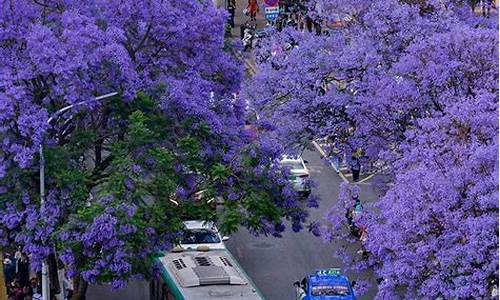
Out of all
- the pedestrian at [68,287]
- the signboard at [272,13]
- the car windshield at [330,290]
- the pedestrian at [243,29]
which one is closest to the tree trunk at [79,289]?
the pedestrian at [68,287]

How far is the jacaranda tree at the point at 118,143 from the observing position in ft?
82.7

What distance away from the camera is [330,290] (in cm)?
3091

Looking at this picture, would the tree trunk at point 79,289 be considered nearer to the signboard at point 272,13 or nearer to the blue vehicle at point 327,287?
the blue vehicle at point 327,287

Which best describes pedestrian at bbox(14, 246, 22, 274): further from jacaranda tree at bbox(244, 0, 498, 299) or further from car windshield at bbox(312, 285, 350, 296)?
car windshield at bbox(312, 285, 350, 296)

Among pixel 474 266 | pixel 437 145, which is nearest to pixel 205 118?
pixel 437 145

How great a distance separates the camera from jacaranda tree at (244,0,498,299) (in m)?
21.6

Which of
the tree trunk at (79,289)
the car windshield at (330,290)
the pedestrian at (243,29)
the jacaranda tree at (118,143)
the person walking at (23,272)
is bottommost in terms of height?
the car windshield at (330,290)

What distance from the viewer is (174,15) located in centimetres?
2817

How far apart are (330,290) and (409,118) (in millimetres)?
4786

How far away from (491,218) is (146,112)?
8843mm

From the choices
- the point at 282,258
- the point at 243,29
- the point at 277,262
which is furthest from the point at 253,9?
the point at 277,262

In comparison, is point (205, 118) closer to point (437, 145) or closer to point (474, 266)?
point (437, 145)

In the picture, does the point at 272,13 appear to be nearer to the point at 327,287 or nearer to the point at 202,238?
the point at 202,238

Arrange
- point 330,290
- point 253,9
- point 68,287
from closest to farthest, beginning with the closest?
point 330,290 < point 68,287 < point 253,9
